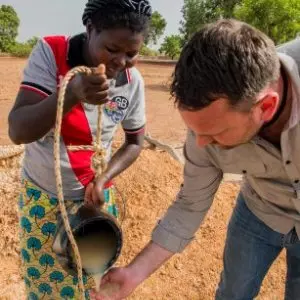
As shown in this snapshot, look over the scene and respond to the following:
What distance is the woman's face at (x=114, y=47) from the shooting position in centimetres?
140

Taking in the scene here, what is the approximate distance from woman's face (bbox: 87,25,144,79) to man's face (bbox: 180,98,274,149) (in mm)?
340

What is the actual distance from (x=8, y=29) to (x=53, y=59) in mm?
35871

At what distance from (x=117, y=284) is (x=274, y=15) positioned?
1121 cm

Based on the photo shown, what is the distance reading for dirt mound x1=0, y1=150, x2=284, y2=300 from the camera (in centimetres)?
292

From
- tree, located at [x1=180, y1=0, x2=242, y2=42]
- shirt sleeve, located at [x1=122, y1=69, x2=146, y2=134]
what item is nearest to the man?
shirt sleeve, located at [x1=122, y1=69, x2=146, y2=134]

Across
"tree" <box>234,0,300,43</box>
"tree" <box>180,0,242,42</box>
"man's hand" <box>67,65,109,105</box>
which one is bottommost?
"tree" <box>180,0,242,42</box>

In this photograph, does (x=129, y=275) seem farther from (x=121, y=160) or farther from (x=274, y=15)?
(x=274, y=15)

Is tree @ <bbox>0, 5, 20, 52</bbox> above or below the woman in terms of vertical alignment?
below

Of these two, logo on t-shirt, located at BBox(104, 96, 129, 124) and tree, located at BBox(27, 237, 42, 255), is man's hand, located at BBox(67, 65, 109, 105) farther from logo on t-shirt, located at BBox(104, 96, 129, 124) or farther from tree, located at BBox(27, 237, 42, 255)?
tree, located at BBox(27, 237, 42, 255)

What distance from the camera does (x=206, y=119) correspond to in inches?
46.3

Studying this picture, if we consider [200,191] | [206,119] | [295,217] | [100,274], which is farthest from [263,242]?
[206,119]

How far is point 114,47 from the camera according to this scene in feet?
4.63

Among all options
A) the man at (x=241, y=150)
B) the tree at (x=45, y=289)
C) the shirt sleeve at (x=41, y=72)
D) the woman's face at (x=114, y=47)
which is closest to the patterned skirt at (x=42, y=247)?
the tree at (x=45, y=289)

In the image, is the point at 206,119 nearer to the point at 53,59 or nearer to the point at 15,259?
the point at 53,59
